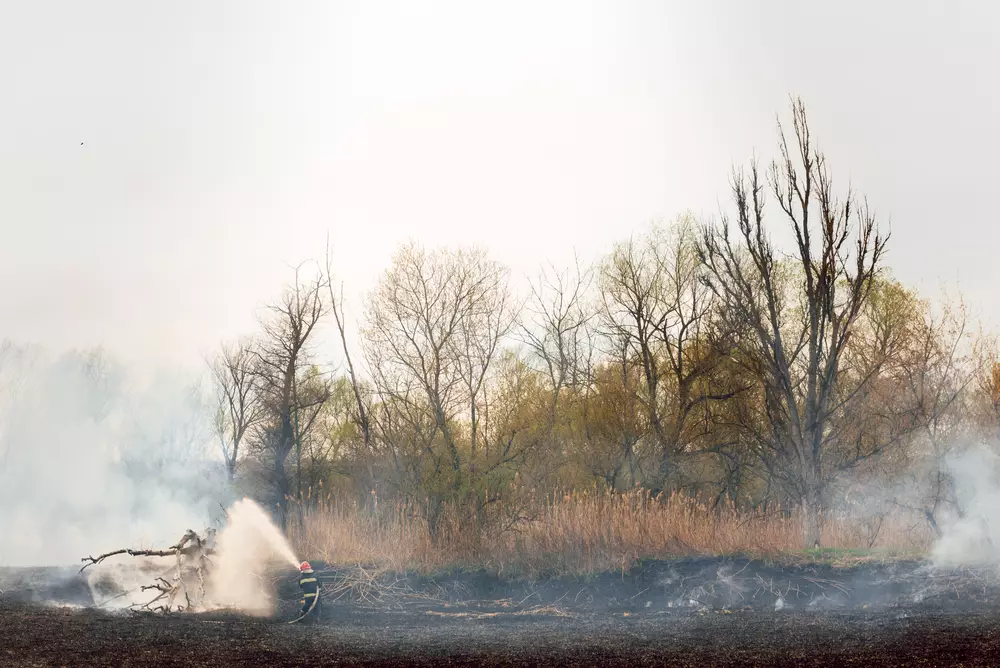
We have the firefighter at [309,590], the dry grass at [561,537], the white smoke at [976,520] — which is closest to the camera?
the firefighter at [309,590]

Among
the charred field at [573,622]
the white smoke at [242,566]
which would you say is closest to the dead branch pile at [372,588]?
the charred field at [573,622]

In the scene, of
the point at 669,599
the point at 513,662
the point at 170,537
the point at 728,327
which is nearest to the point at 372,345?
the point at 170,537

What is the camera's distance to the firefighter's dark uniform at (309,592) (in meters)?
13.9

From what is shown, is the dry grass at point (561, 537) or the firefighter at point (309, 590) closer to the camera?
the firefighter at point (309, 590)

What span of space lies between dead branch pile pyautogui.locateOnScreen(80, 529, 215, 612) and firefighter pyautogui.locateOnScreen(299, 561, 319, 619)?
1.79 m

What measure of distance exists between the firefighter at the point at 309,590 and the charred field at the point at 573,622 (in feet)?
1.07

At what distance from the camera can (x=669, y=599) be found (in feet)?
46.7

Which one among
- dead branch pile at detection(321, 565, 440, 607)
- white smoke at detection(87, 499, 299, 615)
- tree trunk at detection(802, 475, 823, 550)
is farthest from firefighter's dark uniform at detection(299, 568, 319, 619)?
tree trunk at detection(802, 475, 823, 550)

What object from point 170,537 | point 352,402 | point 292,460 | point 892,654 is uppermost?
point 352,402

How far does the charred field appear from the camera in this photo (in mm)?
10133

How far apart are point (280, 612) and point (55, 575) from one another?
257 inches

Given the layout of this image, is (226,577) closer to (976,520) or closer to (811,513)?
(811,513)

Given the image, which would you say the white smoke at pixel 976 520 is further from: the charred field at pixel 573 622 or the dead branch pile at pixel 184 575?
the dead branch pile at pixel 184 575

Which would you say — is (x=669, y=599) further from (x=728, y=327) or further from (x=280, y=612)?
(x=728, y=327)
